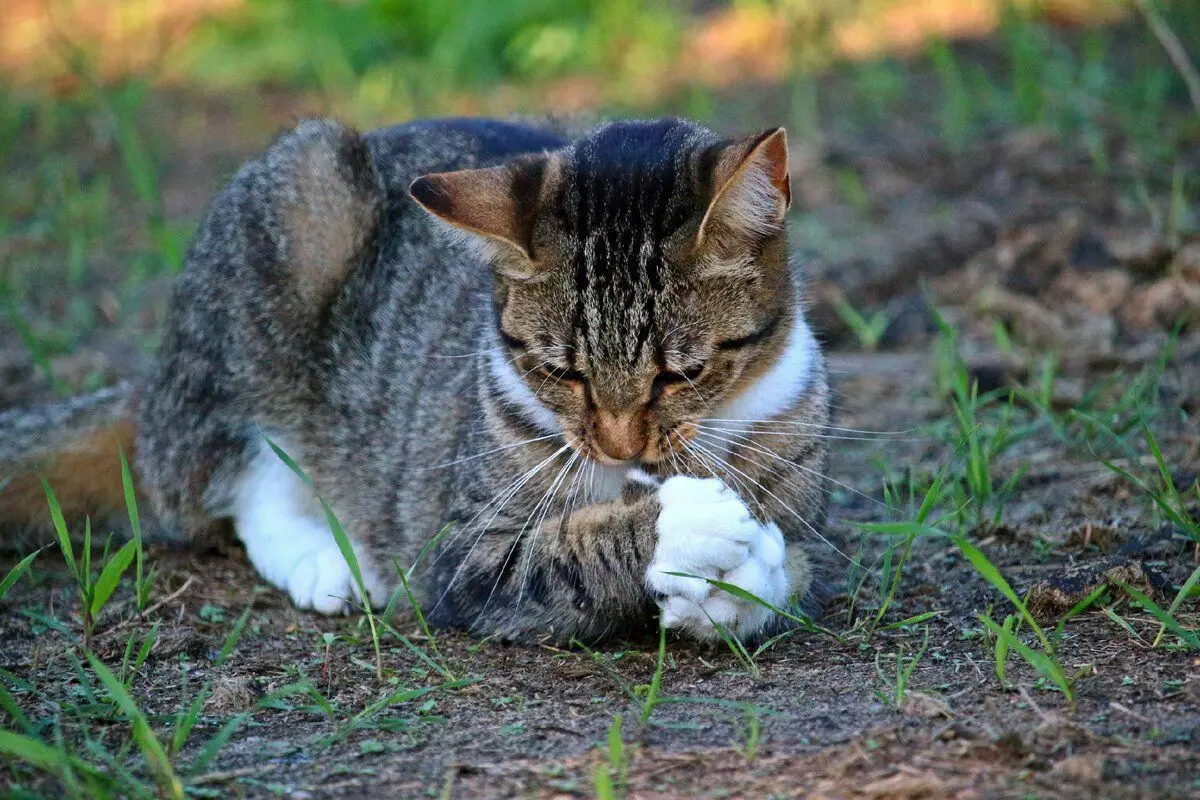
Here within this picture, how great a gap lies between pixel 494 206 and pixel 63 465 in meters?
2.12

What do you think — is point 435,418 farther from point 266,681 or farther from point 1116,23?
point 1116,23

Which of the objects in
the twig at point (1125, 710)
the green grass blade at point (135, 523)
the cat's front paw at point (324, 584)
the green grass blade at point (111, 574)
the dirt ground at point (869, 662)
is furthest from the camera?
the cat's front paw at point (324, 584)

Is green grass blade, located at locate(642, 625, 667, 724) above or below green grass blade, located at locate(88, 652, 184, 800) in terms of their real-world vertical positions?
below

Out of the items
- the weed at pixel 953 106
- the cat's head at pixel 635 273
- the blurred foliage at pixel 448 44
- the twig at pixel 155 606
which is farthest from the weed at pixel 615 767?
the blurred foliage at pixel 448 44

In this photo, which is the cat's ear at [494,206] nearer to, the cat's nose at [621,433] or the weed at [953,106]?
the cat's nose at [621,433]

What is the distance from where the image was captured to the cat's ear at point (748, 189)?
9.88 feet

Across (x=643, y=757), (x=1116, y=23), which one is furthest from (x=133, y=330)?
(x=1116, y=23)

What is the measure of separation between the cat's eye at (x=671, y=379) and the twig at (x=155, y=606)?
1.66m

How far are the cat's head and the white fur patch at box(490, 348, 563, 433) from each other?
49 mm

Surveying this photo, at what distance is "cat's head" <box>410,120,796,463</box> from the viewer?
3184mm

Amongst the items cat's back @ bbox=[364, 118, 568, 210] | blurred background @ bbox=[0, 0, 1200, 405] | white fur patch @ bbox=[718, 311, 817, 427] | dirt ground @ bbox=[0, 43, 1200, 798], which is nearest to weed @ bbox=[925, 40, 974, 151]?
blurred background @ bbox=[0, 0, 1200, 405]

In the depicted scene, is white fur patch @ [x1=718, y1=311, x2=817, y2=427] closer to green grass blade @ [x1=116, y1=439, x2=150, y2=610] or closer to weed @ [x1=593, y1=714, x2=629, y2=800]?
weed @ [x1=593, y1=714, x2=629, y2=800]

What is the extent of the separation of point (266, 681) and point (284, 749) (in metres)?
0.52

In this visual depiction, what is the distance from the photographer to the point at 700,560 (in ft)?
10.2
